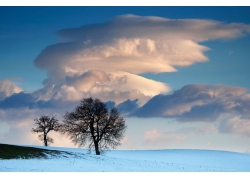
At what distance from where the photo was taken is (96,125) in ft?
186

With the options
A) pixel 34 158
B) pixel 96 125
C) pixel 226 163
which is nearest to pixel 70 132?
pixel 96 125

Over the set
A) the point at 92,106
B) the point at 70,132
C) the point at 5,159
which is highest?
the point at 92,106

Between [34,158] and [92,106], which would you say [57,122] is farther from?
[34,158]

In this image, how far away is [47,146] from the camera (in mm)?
69875

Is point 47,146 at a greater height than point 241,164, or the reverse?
point 47,146

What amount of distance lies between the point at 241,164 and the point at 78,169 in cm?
2790

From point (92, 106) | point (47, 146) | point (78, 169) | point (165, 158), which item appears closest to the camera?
point (78, 169)

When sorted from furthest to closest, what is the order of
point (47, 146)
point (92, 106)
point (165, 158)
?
point (47, 146), point (165, 158), point (92, 106)
